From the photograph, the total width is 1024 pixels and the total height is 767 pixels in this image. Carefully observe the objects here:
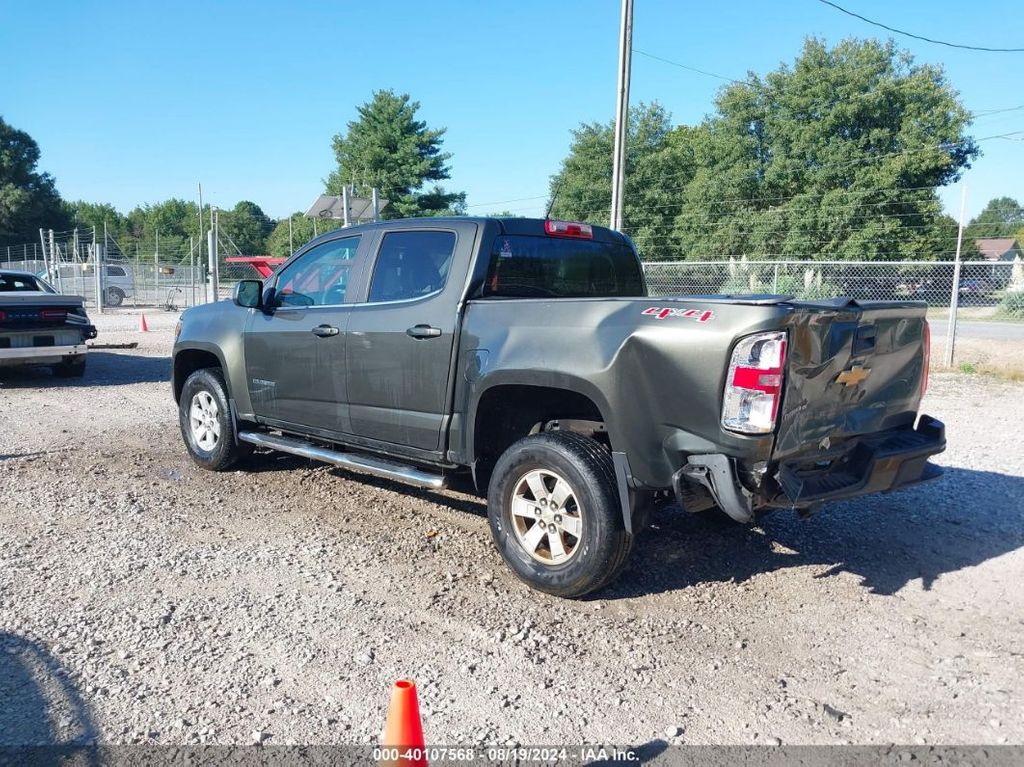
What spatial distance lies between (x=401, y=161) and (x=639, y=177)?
1374 centimetres

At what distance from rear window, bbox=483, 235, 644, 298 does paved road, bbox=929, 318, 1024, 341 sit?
17.2m

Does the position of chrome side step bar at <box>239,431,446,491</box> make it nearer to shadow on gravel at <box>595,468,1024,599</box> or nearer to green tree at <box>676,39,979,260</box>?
shadow on gravel at <box>595,468,1024,599</box>

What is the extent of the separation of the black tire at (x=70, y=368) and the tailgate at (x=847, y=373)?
36.9 feet

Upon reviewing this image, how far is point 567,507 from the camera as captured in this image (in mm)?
4141

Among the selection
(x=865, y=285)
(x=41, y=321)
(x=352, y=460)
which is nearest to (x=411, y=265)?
(x=352, y=460)

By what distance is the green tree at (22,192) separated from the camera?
59031 mm

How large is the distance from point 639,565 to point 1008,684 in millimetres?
1876

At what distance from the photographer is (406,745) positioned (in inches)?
88.2

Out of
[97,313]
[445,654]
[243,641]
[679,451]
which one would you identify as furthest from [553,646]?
[97,313]

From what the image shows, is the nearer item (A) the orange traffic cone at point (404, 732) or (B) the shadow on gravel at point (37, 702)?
(A) the orange traffic cone at point (404, 732)

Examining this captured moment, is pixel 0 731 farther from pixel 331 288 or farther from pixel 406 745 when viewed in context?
pixel 331 288

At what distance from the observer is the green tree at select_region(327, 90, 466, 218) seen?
1507 inches

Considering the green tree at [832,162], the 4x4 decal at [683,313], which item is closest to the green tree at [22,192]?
the green tree at [832,162]

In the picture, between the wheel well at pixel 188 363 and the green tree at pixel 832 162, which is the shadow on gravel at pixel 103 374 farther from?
the green tree at pixel 832 162
